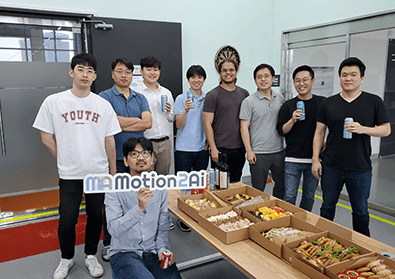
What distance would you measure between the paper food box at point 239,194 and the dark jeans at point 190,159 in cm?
107

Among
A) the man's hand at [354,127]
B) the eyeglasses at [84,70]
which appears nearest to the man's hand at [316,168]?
the man's hand at [354,127]

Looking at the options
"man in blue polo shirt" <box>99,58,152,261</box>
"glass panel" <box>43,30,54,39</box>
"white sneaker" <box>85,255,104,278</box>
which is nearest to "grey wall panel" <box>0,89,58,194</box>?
"glass panel" <box>43,30,54,39</box>

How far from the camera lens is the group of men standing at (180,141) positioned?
182 cm

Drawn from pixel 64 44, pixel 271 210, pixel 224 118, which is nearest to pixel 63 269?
pixel 271 210

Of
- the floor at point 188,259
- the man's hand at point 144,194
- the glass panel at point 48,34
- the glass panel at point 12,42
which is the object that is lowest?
the floor at point 188,259

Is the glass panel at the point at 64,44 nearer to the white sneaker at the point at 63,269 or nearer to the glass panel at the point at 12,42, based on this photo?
the glass panel at the point at 12,42

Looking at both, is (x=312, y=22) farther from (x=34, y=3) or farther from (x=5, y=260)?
(x=5, y=260)

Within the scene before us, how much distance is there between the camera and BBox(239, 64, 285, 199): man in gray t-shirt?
3.04 meters

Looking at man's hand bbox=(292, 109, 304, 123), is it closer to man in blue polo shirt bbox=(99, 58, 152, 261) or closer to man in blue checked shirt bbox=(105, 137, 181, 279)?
man in blue polo shirt bbox=(99, 58, 152, 261)

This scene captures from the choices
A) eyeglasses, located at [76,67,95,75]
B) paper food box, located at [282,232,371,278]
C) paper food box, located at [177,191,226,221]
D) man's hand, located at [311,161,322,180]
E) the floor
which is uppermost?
eyeglasses, located at [76,67,95,75]

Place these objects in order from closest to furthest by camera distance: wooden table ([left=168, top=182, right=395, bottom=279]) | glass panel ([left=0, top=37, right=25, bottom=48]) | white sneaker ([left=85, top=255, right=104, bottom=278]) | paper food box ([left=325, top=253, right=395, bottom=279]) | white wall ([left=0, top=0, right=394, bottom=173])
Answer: paper food box ([left=325, top=253, right=395, bottom=279]) < wooden table ([left=168, top=182, right=395, bottom=279]) < white sneaker ([left=85, top=255, right=104, bottom=278]) < glass panel ([left=0, top=37, right=25, bottom=48]) < white wall ([left=0, top=0, right=394, bottom=173])

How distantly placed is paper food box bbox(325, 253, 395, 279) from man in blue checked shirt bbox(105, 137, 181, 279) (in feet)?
2.84

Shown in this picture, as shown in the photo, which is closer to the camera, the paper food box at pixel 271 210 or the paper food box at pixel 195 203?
the paper food box at pixel 271 210

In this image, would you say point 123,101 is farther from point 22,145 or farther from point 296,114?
point 22,145
